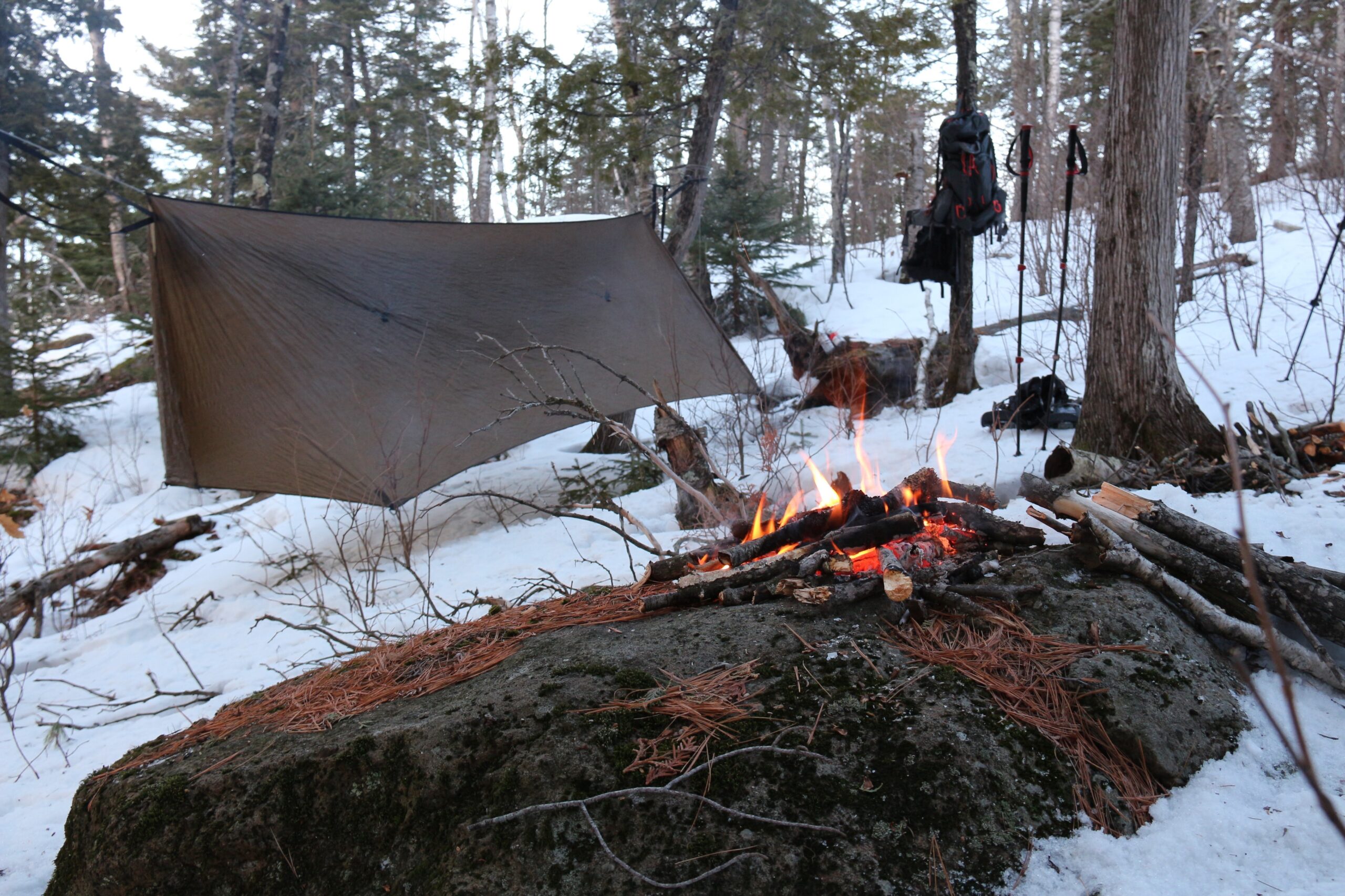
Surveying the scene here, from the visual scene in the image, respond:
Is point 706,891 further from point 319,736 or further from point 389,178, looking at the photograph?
point 389,178

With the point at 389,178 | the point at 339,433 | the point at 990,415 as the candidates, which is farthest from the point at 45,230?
the point at 990,415

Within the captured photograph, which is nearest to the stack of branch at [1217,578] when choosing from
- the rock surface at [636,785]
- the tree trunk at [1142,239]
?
the rock surface at [636,785]

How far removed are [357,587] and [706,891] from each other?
3267 mm

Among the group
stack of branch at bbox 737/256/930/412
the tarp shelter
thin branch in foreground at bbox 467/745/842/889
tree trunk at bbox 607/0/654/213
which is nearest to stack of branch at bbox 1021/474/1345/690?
thin branch in foreground at bbox 467/745/842/889

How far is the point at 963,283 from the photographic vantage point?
576cm

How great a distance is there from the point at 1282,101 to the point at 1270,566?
28.9ft

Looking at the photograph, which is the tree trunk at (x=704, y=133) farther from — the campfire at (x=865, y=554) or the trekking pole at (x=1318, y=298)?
the campfire at (x=865, y=554)

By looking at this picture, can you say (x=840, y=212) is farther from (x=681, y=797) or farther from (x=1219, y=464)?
(x=681, y=797)

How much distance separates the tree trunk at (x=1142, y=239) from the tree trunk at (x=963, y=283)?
1576mm

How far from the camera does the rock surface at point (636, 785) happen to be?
124 centimetres

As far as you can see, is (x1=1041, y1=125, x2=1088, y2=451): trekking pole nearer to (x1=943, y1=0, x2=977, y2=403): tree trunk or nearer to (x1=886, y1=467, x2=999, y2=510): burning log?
(x1=943, y1=0, x2=977, y2=403): tree trunk

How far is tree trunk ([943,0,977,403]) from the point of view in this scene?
5559 millimetres

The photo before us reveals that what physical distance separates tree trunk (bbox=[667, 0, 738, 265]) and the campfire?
4027 millimetres

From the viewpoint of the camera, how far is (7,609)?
410 centimetres
